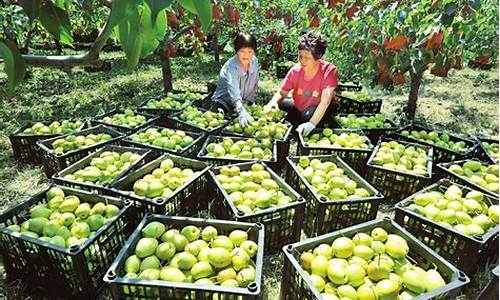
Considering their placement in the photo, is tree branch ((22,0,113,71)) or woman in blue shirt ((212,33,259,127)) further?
woman in blue shirt ((212,33,259,127))

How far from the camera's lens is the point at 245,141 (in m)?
3.58

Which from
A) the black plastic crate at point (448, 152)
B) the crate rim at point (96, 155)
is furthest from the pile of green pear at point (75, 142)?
the black plastic crate at point (448, 152)

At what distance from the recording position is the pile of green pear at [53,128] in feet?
12.8

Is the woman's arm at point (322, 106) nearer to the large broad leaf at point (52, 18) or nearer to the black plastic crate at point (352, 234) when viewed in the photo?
the black plastic crate at point (352, 234)

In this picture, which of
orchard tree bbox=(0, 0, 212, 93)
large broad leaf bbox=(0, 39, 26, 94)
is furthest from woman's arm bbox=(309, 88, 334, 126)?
large broad leaf bbox=(0, 39, 26, 94)

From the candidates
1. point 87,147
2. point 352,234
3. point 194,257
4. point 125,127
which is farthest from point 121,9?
point 125,127

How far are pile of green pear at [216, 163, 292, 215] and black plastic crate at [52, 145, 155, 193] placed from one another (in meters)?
0.75

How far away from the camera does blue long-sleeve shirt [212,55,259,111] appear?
15.1ft

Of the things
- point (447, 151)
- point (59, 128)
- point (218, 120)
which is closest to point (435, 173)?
point (447, 151)

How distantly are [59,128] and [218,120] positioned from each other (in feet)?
5.73

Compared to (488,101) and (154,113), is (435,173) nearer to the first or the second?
(154,113)

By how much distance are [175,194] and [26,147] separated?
2282 mm

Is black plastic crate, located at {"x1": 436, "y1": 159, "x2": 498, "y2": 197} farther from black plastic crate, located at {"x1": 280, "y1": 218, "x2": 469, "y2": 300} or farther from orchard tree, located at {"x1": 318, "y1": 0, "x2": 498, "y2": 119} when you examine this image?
orchard tree, located at {"x1": 318, "y1": 0, "x2": 498, "y2": 119}

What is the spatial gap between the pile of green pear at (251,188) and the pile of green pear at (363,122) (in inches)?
65.6
